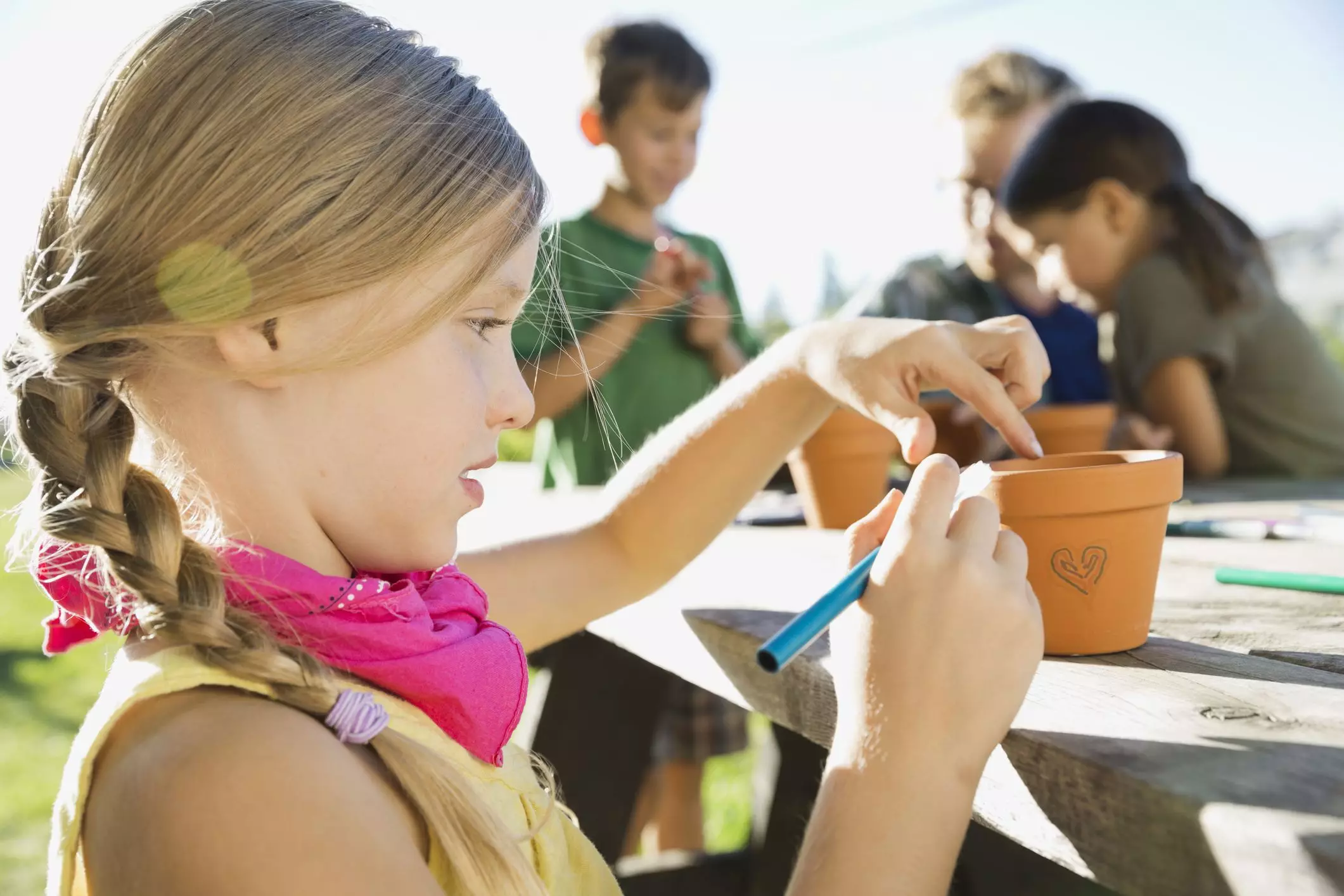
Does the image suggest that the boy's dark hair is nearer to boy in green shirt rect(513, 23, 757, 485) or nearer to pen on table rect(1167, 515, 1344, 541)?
boy in green shirt rect(513, 23, 757, 485)

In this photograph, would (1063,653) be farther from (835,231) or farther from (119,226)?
(835,231)

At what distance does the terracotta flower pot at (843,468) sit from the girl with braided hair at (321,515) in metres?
0.51

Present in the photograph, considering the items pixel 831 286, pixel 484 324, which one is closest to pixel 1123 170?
pixel 484 324

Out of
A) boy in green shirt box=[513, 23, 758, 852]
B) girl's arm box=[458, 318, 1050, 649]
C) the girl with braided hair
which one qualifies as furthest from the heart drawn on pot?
boy in green shirt box=[513, 23, 758, 852]

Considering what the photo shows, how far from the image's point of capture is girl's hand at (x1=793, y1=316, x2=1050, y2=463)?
953 millimetres

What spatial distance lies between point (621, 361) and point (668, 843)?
1.22m

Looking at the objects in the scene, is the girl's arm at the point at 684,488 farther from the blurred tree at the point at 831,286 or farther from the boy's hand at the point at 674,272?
the blurred tree at the point at 831,286

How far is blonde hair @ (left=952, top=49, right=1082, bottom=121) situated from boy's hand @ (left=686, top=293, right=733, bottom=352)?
1.09 m

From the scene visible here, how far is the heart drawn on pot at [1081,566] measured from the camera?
81 centimetres

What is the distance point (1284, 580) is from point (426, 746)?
78 centimetres

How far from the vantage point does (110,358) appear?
29.4 inches

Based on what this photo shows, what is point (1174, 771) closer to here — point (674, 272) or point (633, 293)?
point (674, 272)

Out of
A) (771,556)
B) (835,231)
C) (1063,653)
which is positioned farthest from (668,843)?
(835,231)

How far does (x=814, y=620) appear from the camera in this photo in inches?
25.0
